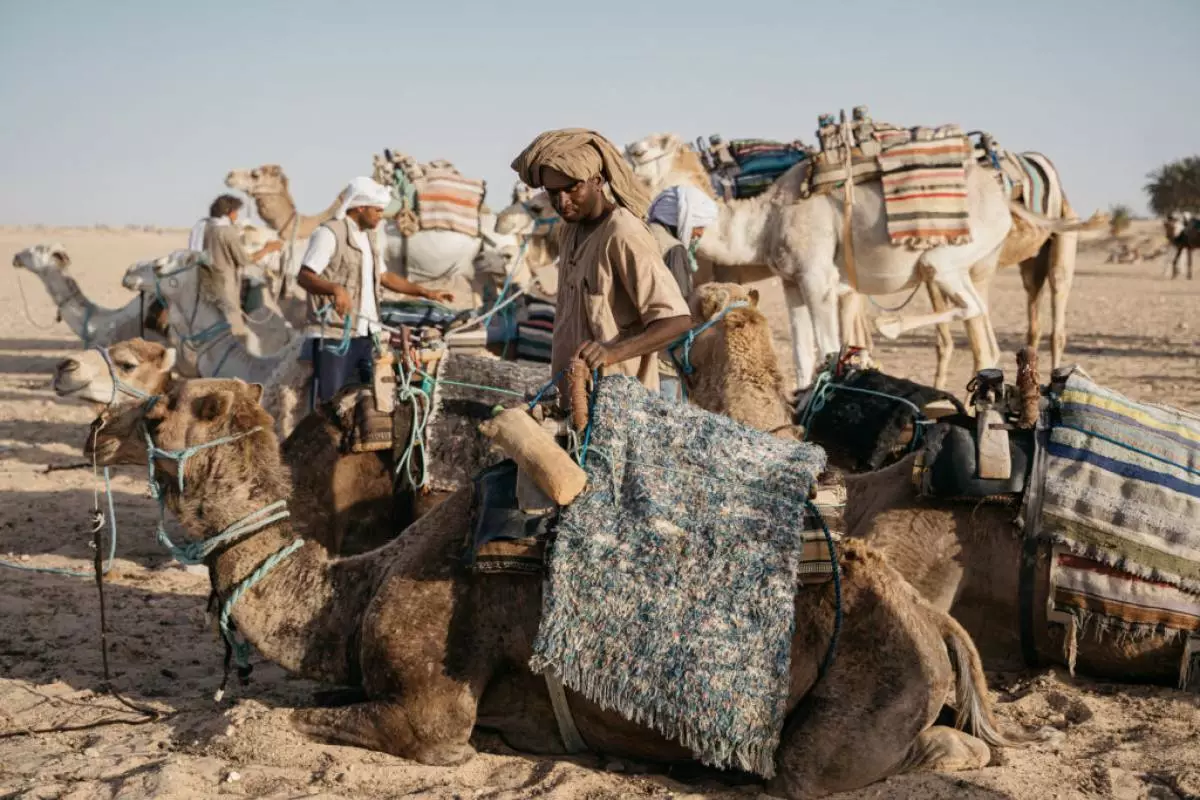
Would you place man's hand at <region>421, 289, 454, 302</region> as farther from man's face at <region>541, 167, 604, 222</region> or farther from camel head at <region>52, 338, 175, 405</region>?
man's face at <region>541, 167, 604, 222</region>

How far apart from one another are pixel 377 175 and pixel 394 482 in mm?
8501

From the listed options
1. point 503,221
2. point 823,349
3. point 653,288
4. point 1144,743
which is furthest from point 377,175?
point 1144,743

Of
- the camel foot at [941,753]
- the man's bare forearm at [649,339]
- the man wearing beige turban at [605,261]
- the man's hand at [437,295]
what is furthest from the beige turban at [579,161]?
the man's hand at [437,295]

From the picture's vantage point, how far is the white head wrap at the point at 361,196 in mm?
6945

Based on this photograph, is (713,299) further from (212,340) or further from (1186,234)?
(1186,234)

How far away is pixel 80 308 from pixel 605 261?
9.88 meters

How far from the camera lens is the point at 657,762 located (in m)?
3.88

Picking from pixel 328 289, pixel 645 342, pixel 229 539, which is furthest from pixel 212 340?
pixel 645 342

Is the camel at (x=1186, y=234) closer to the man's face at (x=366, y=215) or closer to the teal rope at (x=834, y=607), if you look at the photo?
the man's face at (x=366, y=215)

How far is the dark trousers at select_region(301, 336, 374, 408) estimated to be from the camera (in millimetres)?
6016

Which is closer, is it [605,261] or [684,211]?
[605,261]

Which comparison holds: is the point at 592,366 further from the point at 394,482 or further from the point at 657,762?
the point at 394,482

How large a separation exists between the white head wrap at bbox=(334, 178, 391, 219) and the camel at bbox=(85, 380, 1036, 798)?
2876 mm

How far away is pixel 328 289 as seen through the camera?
21.8ft
